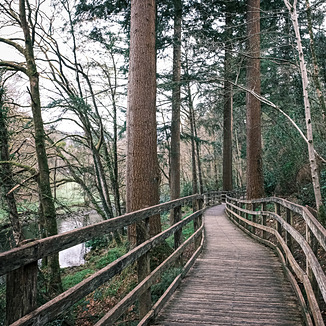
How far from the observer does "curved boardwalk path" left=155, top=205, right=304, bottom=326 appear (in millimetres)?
3289

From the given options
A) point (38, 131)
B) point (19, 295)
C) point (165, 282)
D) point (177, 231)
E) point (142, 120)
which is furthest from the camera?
point (38, 131)

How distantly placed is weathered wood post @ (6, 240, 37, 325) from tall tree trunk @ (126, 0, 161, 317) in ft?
15.6

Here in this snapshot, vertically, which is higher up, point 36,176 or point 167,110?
point 167,110

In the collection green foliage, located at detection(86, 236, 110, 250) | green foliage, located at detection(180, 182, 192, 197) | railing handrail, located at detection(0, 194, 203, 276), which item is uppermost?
railing handrail, located at detection(0, 194, 203, 276)

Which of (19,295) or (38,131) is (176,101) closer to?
(38,131)

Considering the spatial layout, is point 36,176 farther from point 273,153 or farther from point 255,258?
point 273,153

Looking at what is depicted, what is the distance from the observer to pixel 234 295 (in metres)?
4.02

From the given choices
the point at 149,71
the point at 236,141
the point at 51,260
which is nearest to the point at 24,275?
the point at 149,71

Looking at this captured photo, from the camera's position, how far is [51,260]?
7.93 m

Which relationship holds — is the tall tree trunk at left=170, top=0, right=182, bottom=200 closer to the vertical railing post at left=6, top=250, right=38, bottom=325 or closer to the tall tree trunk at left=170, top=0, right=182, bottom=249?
the tall tree trunk at left=170, top=0, right=182, bottom=249

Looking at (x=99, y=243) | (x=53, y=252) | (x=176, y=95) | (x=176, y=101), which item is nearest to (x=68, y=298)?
(x=53, y=252)

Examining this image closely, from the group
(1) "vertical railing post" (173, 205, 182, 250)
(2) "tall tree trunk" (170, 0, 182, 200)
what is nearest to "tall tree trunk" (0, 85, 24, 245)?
(1) "vertical railing post" (173, 205, 182, 250)

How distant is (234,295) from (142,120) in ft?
13.6

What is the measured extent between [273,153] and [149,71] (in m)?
10.2
